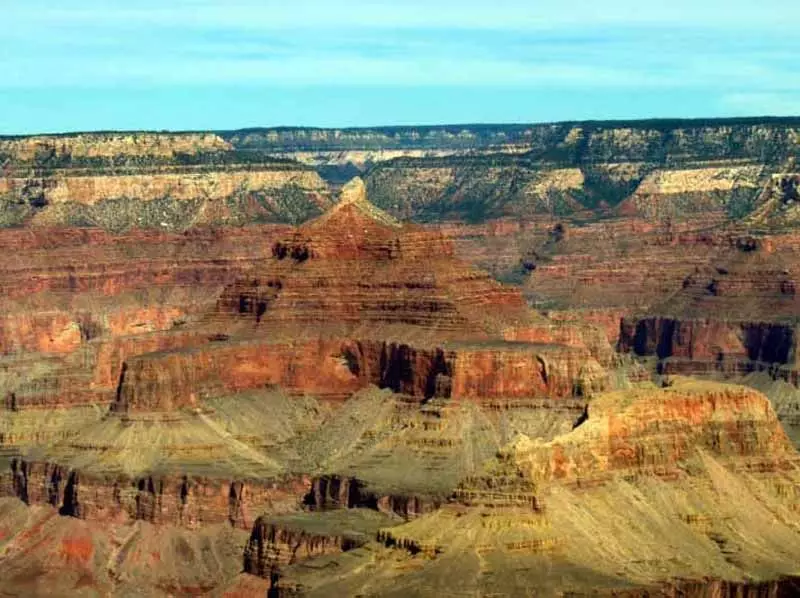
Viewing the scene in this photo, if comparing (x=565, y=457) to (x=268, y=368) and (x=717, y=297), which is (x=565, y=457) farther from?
(x=717, y=297)

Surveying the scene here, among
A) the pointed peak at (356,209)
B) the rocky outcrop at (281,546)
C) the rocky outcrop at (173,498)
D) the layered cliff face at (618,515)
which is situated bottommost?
the rocky outcrop at (173,498)

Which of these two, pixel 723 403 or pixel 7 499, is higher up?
pixel 723 403

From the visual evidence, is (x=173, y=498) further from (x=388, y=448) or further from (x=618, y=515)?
(x=618, y=515)

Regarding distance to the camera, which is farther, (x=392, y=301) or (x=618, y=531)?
(x=392, y=301)

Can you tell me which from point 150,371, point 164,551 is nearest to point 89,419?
point 150,371

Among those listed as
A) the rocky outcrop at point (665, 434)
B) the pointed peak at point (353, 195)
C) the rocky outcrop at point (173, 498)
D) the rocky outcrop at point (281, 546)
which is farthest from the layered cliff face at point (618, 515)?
the pointed peak at point (353, 195)

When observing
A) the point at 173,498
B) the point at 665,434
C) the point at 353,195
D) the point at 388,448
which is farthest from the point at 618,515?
the point at 353,195

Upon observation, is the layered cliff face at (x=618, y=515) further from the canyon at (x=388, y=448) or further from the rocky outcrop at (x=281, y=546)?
the rocky outcrop at (x=281, y=546)

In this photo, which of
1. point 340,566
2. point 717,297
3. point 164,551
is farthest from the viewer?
point 717,297

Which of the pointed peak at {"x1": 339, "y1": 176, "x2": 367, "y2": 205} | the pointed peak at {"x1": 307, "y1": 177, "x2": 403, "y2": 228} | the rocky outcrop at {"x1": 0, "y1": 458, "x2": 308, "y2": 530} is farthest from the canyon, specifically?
the pointed peak at {"x1": 307, "y1": 177, "x2": 403, "y2": 228}

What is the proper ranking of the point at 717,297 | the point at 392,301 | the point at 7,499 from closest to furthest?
the point at 7,499, the point at 392,301, the point at 717,297

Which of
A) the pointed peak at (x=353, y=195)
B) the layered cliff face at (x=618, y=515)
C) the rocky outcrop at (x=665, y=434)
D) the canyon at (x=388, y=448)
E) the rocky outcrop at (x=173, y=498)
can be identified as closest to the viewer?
the layered cliff face at (x=618, y=515)
